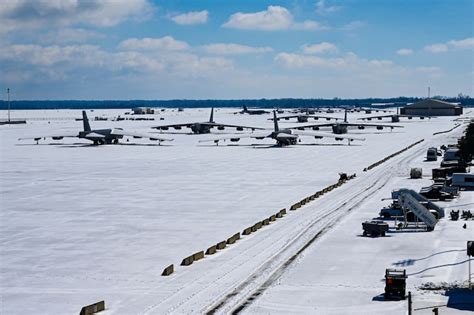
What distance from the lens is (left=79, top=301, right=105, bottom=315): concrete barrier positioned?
2523cm

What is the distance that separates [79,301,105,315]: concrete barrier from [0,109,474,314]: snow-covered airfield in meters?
0.40

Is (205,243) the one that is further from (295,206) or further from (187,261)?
(295,206)

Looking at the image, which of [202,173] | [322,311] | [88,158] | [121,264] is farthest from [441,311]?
[88,158]

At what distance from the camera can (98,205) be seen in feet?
170

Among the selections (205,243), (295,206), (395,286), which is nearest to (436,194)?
(295,206)

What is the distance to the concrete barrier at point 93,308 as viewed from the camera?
25.2 metres

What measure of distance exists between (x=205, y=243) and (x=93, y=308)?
13.5 m

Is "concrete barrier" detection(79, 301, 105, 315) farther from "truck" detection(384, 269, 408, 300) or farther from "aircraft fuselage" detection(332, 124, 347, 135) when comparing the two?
"aircraft fuselage" detection(332, 124, 347, 135)

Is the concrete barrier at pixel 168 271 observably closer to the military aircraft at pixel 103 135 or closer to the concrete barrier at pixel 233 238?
the concrete barrier at pixel 233 238

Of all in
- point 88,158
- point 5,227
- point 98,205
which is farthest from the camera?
point 88,158

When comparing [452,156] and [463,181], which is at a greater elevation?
[452,156]

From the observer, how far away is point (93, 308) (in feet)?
83.7

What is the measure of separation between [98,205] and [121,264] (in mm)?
19198

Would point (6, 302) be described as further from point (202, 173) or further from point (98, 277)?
point (202, 173)
